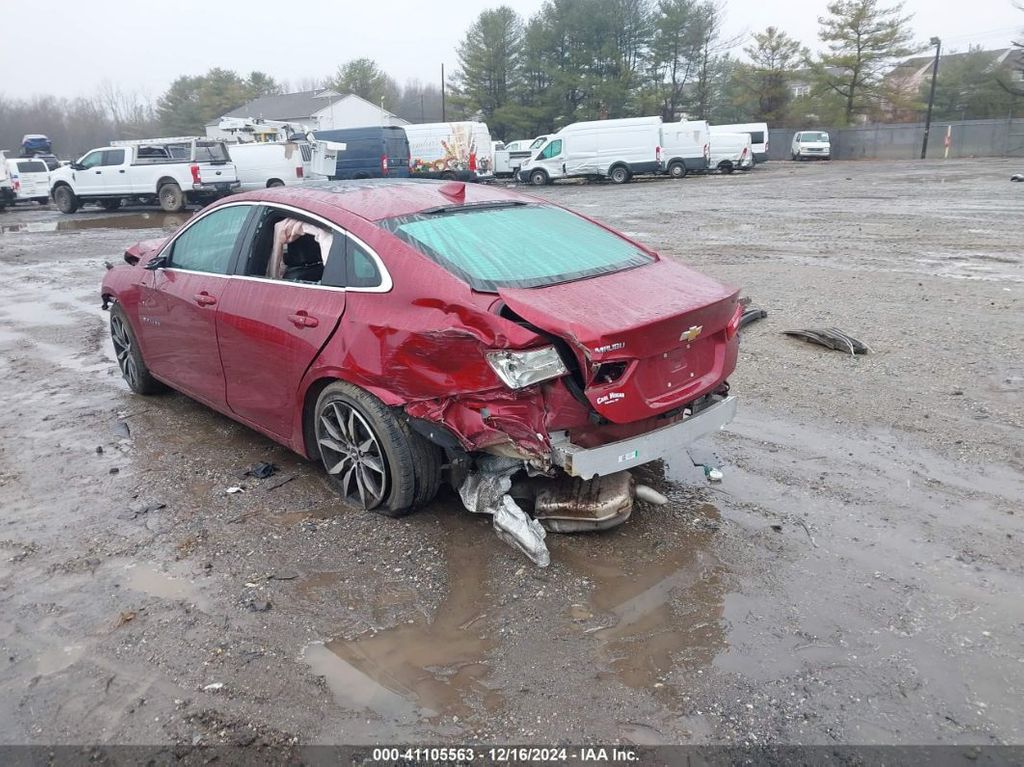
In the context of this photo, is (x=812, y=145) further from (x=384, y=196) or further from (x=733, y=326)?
(x=384, y=196)

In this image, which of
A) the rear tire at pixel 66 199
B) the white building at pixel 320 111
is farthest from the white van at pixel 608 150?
the white building at pixel 320 111

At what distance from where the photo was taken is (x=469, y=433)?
11.2 ft

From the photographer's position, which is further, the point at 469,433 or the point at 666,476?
the point at 666,476

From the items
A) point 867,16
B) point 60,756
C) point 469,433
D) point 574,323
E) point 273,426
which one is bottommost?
point 60,756

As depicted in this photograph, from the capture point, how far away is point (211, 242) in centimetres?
487

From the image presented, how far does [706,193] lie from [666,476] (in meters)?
21.1

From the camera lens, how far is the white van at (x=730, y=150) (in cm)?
3403

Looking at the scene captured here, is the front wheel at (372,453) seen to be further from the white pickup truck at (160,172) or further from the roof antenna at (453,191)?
the white pickup truck at (160,172)

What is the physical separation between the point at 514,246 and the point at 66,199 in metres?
25.2

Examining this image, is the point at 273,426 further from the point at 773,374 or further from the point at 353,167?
the point at 353,167

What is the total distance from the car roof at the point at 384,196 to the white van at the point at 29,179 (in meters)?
27.9

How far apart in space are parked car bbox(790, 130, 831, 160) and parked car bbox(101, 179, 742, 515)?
4490 centimetres

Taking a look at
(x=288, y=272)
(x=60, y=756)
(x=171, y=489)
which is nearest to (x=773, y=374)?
(x=288, y=272)

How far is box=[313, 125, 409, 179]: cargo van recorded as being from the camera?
93.0 ft
